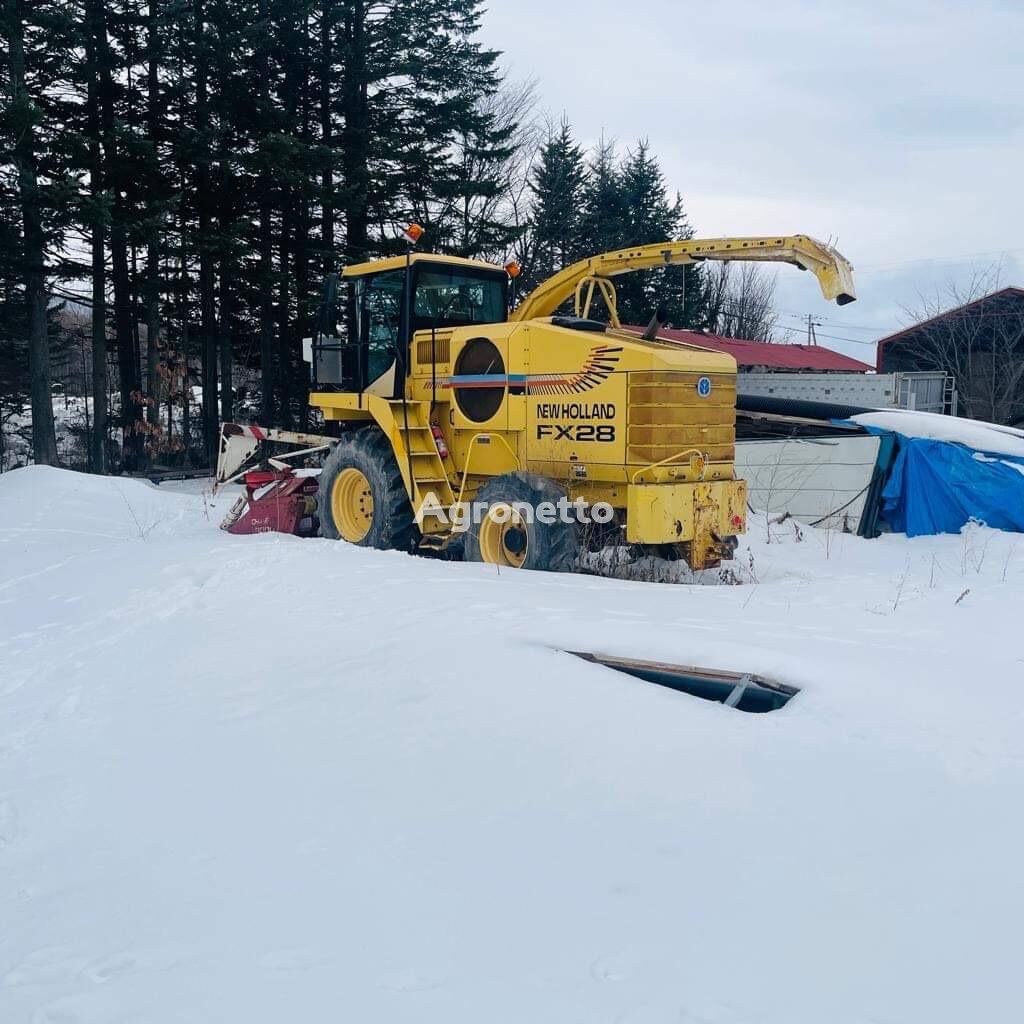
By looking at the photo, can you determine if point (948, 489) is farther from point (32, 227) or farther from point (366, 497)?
point (32, 227)

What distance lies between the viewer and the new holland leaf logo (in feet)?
27.9

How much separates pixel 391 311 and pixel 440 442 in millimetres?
1671

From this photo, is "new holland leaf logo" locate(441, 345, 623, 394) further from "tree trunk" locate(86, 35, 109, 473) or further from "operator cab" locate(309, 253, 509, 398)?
"tree trunk" locate(86, 35, 109, 473)

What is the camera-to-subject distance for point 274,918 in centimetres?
320

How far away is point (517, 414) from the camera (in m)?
9.34

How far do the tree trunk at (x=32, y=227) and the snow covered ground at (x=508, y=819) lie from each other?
609 inches

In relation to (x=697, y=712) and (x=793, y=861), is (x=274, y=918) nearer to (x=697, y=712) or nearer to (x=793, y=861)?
(x=793, y=861)

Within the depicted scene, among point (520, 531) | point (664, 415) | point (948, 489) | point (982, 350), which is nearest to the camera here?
point (664, 415)

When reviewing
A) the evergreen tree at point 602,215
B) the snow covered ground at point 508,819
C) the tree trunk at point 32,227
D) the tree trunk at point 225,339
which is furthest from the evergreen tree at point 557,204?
the snow covered ground at point 508,819

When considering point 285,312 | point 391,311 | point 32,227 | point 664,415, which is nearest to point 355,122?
point 285,312

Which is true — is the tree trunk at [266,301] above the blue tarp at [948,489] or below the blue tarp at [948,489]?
above

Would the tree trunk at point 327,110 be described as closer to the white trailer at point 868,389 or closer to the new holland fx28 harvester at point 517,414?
the white trailer at point 868,389

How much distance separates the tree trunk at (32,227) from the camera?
61.4ft

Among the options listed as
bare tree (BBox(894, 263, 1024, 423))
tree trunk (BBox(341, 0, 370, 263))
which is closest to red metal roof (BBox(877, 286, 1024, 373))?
bare tree (BBox(894, 263, 1024, 423))
